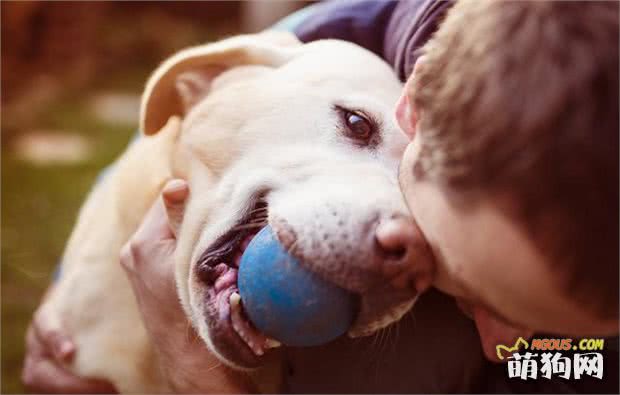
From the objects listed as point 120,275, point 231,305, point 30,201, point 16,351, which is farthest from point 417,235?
point 30,201

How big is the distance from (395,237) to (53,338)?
900 mm

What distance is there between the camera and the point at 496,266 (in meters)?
0.99

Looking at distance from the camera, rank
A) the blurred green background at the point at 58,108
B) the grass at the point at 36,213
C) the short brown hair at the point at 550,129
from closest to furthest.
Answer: the short brown hair at the point at 550,129
the grass at the point at 36,213
the blurred green background at the point at 58,108

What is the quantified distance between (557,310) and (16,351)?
1981mm

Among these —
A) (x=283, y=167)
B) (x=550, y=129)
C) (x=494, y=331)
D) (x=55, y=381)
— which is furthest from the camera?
(x=55, y=381)

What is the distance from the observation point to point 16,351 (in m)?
2.52

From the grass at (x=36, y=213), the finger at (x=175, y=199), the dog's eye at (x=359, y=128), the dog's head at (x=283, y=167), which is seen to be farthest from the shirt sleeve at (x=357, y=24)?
the grass at (x=36, y=213)

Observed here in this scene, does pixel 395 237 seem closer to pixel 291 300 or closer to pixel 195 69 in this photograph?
pixel 291 300

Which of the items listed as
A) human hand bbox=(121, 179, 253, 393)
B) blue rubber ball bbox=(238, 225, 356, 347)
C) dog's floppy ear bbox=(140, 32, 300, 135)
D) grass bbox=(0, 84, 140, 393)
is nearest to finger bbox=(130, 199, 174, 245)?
human hand bbox=(121, 179, 253, 393)

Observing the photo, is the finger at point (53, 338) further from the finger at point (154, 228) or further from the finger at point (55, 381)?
the finger at point (154, 228)

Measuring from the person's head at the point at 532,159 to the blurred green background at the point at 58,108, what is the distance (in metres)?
1.79

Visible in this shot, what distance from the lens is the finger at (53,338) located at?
1651 millimetres

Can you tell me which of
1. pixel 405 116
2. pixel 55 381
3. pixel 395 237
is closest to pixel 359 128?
pixel 405 116

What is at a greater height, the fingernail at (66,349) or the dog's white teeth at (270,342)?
the dog's white teeth at (270,342)
